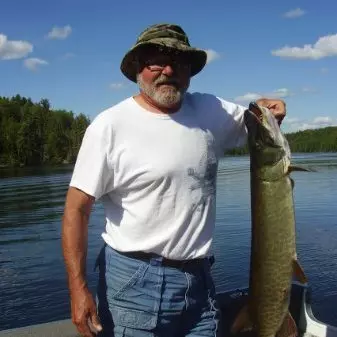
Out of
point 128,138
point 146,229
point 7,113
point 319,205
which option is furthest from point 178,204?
point 7,113

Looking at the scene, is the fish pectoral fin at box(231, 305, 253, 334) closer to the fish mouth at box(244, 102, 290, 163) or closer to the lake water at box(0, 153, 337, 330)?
the fish mouth at box(244, 102, 290, 163)

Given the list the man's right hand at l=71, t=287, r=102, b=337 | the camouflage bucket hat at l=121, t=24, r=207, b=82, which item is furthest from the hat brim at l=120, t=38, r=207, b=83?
the man's right hand at l=71, t=287, r=102, b=337

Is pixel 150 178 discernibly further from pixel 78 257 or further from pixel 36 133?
pixel 36 133

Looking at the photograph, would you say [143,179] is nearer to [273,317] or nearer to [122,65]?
[122,65]

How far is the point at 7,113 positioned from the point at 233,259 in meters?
104

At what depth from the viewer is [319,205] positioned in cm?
2117

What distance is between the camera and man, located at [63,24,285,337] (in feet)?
11.2

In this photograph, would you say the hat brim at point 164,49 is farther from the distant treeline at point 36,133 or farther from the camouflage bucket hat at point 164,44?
the distant treeline at point 36,133

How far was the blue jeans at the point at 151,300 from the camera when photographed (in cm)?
346

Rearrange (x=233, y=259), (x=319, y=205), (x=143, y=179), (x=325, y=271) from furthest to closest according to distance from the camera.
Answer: (x=319, y=205) < (x=233, y=259) < (x=325, y=271) < (x=143, y=179)

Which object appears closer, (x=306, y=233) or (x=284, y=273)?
(x=284, y=273)

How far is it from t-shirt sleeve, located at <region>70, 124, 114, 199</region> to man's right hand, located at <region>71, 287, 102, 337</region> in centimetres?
64

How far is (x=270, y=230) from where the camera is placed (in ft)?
11.5

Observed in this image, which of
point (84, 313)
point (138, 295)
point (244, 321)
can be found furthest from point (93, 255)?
point (84, 313)
